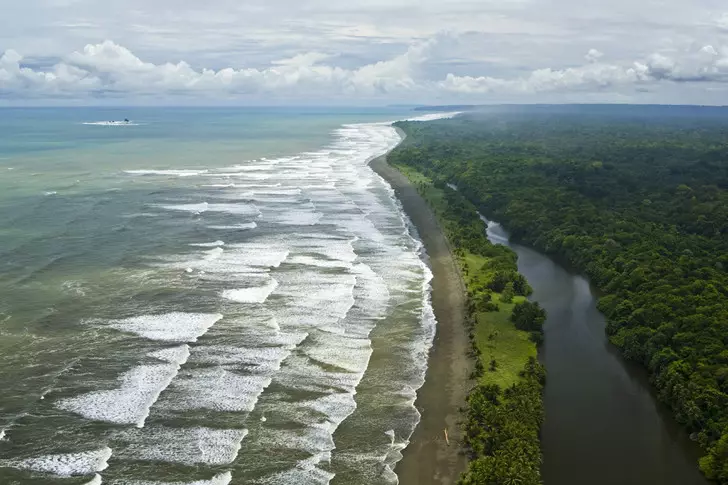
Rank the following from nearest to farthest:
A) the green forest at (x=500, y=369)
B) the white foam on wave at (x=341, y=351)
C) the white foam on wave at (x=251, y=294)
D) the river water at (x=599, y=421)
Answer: the green forest at (x=500, y=369), the river water at (x=599, y=421), the white foam on wave at (x=341, y=351), the white foam on wave at (x=251, y=294)

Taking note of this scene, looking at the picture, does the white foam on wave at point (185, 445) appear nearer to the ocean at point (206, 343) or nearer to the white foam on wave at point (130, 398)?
the ocean at point (206, 343)

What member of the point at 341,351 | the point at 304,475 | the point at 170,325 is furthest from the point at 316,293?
the point at 304,475

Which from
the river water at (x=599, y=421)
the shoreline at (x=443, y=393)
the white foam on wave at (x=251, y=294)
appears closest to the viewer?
the shoreline at (x=443, y=393)

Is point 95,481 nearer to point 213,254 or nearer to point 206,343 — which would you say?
point 206,343

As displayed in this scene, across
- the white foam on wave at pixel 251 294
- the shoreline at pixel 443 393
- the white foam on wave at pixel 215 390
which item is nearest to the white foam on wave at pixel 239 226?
the white foam on wave at pixel 251 294

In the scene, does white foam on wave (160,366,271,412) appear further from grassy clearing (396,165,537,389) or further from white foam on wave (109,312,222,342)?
grassy clearing (396,165,537,389)

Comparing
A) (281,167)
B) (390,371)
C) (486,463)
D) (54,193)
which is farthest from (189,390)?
(281,167)

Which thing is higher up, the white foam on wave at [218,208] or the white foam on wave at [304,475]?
the white foam on wave at [218,208]
